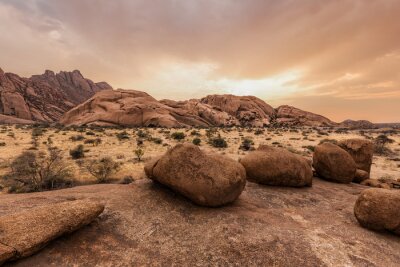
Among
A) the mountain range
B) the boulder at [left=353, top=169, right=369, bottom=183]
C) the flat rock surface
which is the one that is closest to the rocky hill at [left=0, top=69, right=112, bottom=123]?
the mountain range

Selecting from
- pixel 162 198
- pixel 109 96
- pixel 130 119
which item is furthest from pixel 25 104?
pixel 162 198

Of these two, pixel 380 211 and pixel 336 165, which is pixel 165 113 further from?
pixel 380 211

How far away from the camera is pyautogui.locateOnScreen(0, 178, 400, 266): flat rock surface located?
4180 mm

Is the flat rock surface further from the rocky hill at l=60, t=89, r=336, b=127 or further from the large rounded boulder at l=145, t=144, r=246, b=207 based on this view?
the rocky hill at l=60, t=89, r=336, b=127

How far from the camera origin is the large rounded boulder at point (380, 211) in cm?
539

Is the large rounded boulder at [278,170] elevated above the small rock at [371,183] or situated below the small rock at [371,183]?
above

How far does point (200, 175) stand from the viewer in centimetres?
621

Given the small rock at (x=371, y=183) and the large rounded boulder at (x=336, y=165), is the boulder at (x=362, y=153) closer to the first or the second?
the small rock at (x=371, y=183)

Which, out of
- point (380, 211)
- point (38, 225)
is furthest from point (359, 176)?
point (38, 225)

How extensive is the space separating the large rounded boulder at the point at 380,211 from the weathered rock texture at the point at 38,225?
243 inches

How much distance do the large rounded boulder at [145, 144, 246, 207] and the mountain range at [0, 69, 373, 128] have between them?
152 feet

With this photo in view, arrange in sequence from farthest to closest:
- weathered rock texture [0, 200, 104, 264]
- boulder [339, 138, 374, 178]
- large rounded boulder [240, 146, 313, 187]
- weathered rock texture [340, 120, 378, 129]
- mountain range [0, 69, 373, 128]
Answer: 1. weathered rock texture [340, 120, 378, 129]
2. mountain range [0, 69, 373, 128]
3. boulder [339, 138, 374, 178]
4. large rounded boulder [240, 146, 313, 187]
5. weathered rock texture [0, 200, 104, 264]

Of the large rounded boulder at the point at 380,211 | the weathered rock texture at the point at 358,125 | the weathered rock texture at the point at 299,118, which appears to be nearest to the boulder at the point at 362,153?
the large rounded boulder at the point at 380,211

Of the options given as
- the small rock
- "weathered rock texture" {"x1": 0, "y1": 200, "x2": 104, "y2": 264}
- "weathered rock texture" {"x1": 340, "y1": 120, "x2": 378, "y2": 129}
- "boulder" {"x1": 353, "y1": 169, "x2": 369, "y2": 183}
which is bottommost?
the small rock
